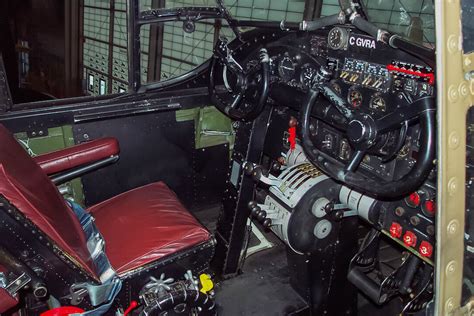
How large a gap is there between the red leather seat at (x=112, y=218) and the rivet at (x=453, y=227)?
3.46 ft

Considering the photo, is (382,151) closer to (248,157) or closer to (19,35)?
(248,157)

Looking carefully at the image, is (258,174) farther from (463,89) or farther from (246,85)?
(463,89)

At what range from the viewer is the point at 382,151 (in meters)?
1.55

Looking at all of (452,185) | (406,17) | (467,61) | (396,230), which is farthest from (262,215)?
(467,61)

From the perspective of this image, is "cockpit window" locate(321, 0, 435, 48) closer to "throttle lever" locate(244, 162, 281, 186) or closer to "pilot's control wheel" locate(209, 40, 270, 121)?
"pilot's control wheel" locate(209, 40, 270, 121)

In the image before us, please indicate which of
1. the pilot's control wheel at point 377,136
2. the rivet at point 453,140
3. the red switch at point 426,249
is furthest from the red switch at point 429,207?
the rivet at point 453,140

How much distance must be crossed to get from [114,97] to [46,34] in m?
4.13

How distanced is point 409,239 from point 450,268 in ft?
2.16

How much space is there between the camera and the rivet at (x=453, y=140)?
86cm

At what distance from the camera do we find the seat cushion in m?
1.68

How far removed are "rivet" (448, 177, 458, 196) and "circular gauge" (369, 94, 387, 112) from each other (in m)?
0.74

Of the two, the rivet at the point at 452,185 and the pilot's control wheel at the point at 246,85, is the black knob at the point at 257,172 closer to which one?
the pilot's control wheel at the point at 246,85

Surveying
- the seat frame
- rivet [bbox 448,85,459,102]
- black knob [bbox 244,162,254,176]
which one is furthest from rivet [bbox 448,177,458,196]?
black knob [bbox 244,162,254,176]

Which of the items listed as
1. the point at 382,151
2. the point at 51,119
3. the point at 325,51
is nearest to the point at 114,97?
the point at 51,119
